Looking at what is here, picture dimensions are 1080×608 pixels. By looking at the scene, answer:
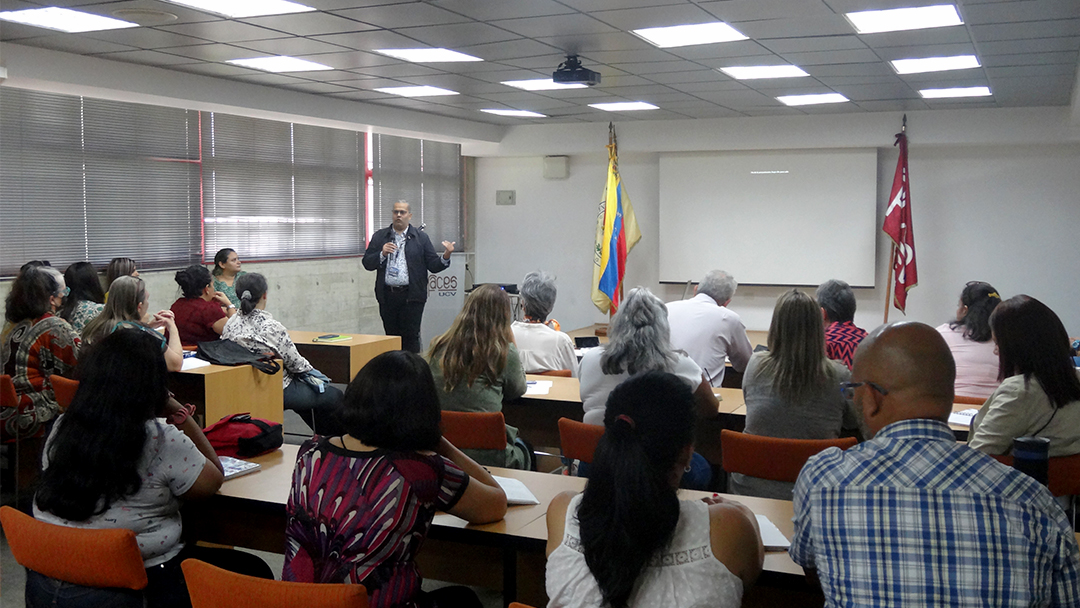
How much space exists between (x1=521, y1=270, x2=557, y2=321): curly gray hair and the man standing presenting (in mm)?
3357

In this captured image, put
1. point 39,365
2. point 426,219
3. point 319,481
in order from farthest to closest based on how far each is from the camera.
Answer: point 426,219 < point 39,365 < point 319,481

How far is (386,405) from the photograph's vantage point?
6.77 ft

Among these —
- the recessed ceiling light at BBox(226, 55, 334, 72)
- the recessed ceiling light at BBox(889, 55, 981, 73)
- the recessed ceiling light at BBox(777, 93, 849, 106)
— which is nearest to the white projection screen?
the recessed ceiling light at BBox(777, 93, 849, 106)

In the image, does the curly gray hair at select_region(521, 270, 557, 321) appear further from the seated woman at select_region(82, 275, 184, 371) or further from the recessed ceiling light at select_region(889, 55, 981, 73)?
the recessed ceiling light at select_region(889, 55, 981, 73)

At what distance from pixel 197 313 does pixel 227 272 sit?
1.62 meters

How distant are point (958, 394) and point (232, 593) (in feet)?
11.5

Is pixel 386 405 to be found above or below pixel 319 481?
above

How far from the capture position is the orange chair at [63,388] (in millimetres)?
4055

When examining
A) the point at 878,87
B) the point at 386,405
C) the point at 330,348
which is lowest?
the point at 330,348

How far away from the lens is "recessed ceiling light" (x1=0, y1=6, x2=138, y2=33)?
472 cm

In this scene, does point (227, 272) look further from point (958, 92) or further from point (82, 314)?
point (958, 92)

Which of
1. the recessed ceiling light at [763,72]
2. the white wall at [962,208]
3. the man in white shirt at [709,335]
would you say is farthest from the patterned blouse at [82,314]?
the white wall at [962,208]

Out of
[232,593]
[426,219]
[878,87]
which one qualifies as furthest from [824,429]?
[426,219]

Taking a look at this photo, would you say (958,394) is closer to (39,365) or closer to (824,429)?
(824,429)
